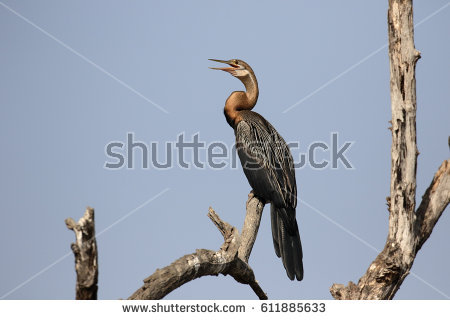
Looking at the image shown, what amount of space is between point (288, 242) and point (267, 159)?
1102mm

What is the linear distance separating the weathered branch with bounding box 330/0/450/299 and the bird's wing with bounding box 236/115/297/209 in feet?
5.97

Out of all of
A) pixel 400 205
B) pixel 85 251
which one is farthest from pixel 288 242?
pixel 85 251

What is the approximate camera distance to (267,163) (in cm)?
782

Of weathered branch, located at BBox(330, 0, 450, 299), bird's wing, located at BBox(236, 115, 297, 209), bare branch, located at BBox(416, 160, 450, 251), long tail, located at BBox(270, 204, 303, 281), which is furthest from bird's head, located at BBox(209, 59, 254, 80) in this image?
bare branch, located at BBox(416, 160, 450, 251)

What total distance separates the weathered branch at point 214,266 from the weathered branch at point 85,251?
0.69 metres

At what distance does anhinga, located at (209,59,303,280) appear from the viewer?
7.32 metres

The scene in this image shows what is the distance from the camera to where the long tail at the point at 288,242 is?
23.8ft

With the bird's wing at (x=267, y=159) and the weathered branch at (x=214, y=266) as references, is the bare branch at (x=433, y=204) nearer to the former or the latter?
the weathered branch at (x=214, y=266)

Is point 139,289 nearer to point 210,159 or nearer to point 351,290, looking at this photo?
point 351,290

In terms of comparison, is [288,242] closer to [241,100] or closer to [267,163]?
[267,163]

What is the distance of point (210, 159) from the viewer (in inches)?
338
